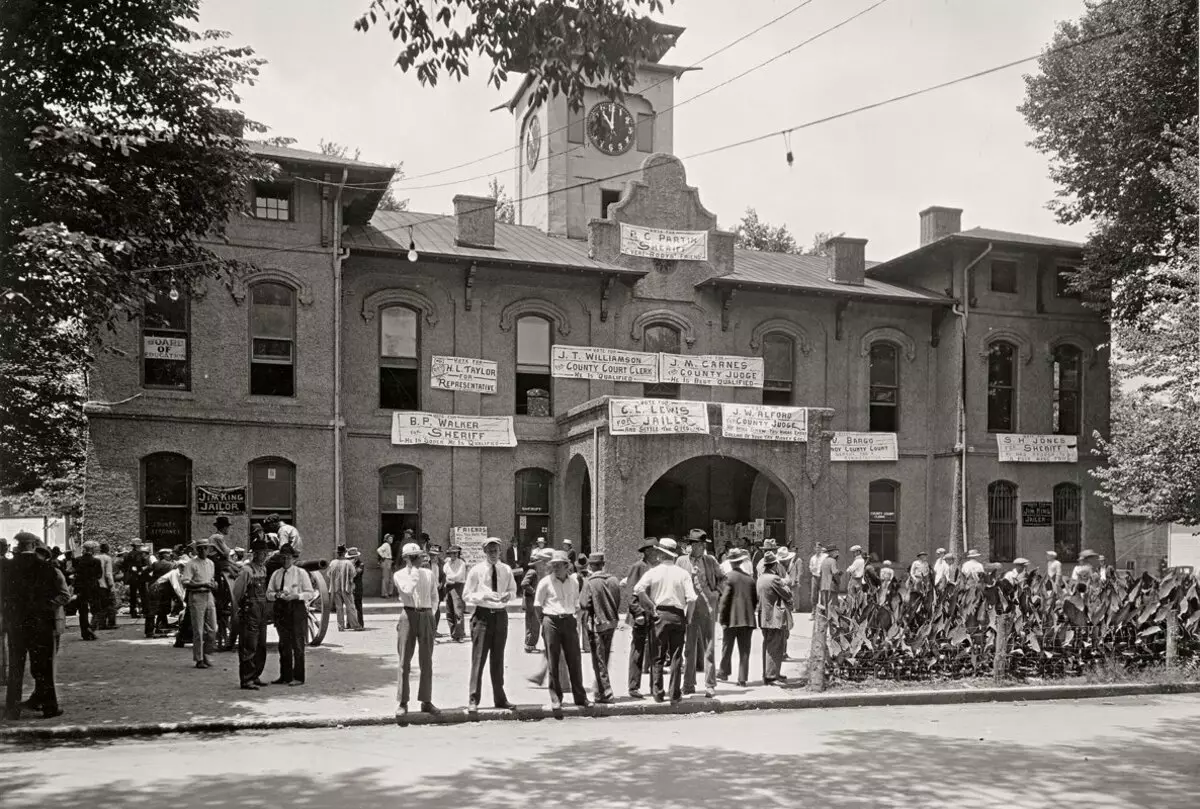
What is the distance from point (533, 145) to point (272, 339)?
47.5ft

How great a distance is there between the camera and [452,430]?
79.9ft

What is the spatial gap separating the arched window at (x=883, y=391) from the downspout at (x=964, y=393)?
1639 mm

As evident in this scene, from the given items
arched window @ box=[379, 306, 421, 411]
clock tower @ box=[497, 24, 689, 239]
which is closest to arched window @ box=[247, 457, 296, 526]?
arched window @ box=[379, 306, 421, 411]

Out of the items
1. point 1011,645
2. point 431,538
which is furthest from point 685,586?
point 431,538

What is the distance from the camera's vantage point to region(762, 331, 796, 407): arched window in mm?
27469

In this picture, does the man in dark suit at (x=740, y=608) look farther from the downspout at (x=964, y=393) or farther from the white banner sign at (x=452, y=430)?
the downspout at (x=964, y=393)

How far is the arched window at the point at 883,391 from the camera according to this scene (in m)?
28.3

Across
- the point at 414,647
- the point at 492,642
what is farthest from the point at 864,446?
the point at 414,647

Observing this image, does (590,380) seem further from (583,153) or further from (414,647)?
(414,647)

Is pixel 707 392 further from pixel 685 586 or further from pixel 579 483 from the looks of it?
pixel 685 586

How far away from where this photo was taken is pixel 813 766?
8398 mm

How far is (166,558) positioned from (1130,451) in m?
20.4

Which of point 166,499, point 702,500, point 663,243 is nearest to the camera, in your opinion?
point 166,499

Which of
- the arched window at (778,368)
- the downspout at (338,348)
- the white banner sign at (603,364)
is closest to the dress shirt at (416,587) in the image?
the downspout at (338,348)
